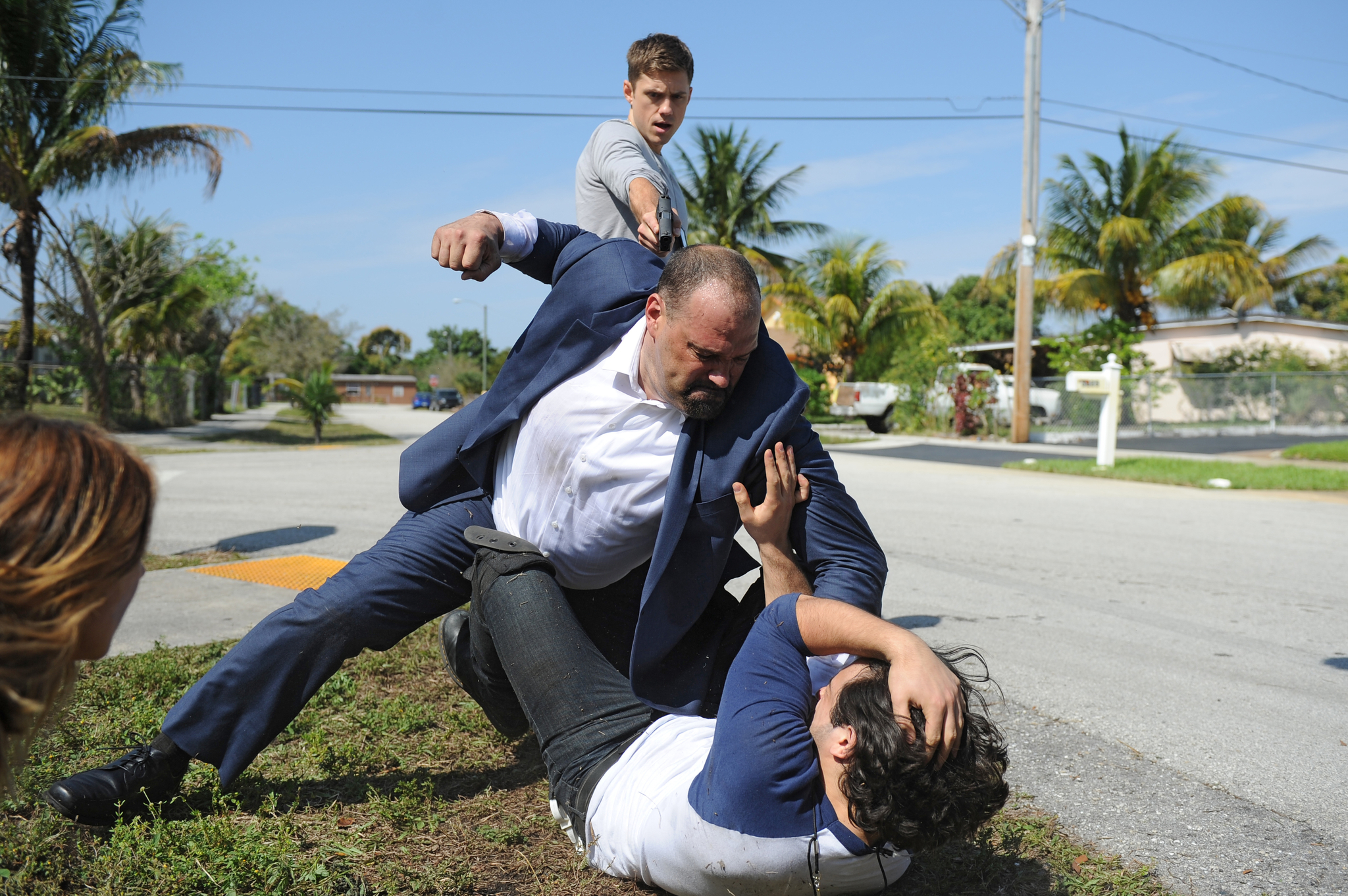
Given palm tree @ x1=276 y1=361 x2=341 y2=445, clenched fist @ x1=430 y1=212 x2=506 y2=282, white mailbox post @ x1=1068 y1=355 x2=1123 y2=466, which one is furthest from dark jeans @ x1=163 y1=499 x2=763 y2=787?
palm tree @ x1=276 y1=361 x2=341 y2=445

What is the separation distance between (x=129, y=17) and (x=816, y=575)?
21446mm

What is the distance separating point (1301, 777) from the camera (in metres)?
3.12

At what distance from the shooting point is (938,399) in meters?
25.4

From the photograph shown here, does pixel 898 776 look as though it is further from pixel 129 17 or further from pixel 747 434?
pixel 129 17

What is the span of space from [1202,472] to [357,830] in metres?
14.2

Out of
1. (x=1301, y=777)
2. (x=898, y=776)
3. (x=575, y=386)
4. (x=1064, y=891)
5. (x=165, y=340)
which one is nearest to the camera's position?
(x=898, y=776)

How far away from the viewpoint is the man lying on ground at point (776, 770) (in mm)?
1867

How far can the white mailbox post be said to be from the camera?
565 inches

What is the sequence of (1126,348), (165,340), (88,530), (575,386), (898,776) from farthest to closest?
(165,340) → (1126,348) → (575,386) → (898,776) → (88,530)

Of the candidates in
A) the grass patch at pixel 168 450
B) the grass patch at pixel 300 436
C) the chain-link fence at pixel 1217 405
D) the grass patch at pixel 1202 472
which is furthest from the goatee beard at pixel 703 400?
the chain-link fence at pixel 1217 405

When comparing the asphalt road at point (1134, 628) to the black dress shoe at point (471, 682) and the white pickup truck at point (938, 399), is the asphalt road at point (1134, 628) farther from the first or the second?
the white pickup truck at point (938, 399)

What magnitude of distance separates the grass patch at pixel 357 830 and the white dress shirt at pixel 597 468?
742mm

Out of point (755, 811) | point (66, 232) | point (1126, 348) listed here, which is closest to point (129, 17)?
point (66, 232)

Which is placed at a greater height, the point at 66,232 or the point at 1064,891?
the point at 66,232
